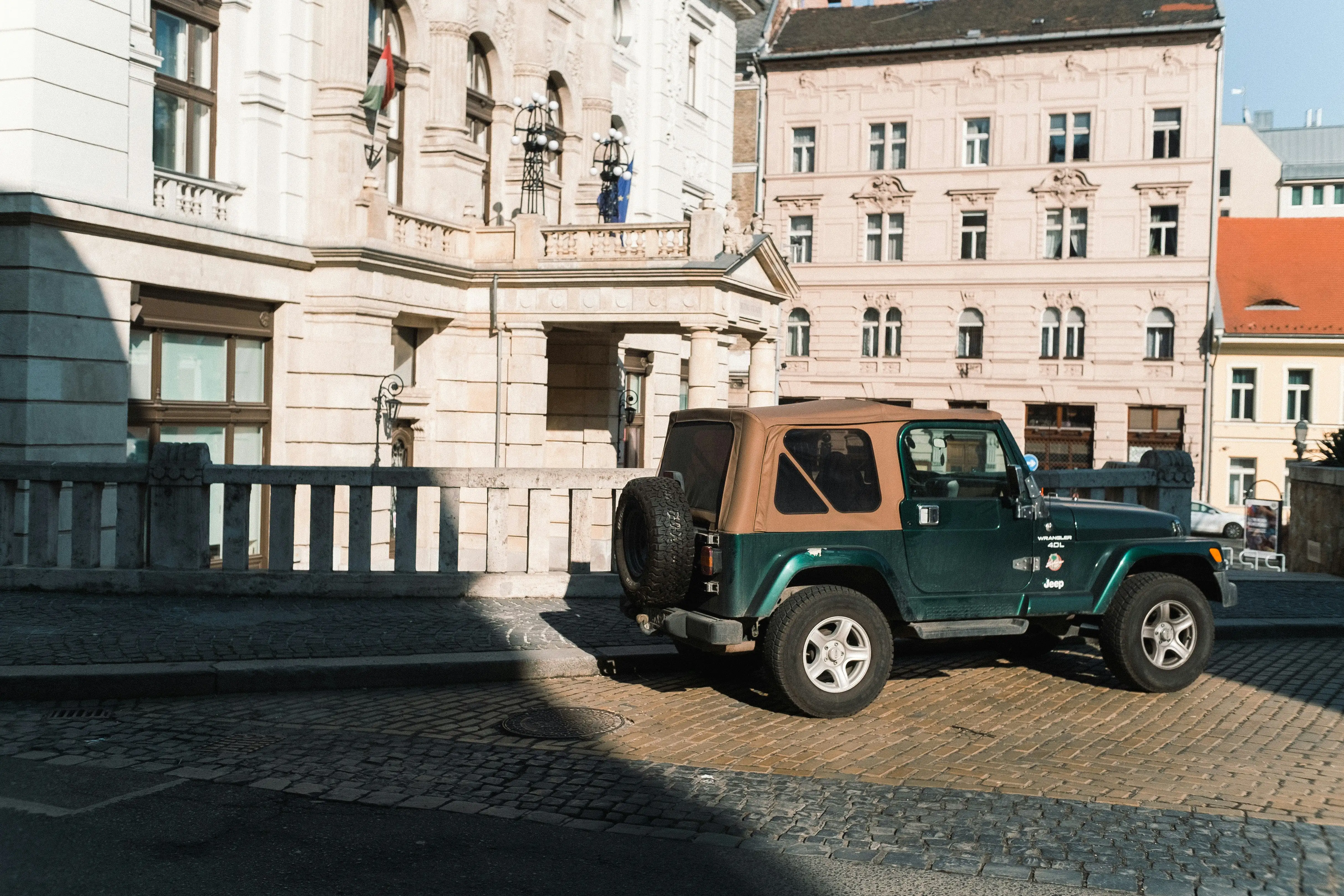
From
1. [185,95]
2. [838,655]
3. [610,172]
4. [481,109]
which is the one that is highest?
[481,109]

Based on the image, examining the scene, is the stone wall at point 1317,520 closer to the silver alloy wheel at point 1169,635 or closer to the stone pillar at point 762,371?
the stone pillar at point 762,371

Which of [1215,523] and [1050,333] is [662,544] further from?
[1050,333]

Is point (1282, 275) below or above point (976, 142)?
below

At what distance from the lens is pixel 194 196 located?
1847 cm

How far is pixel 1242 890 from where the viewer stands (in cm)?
548

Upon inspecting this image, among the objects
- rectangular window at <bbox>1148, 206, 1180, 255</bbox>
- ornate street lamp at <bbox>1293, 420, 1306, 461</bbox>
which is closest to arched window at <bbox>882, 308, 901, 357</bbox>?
rectangular window at <bbox>1148, 206, 1180, 255</bbox>

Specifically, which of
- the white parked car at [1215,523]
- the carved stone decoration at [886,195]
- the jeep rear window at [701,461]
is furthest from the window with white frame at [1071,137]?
the jeep rear window at [701,461]

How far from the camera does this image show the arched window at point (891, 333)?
49.5 meters

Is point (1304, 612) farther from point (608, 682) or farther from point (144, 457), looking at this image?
point (144, 457)

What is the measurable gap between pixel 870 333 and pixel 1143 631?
41.1 meters

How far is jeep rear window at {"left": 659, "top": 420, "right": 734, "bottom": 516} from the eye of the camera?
877 cm

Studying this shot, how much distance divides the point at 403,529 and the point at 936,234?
39.2m

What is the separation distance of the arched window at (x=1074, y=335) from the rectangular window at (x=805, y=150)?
11454 mm

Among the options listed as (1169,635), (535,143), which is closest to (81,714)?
(1169,635)
